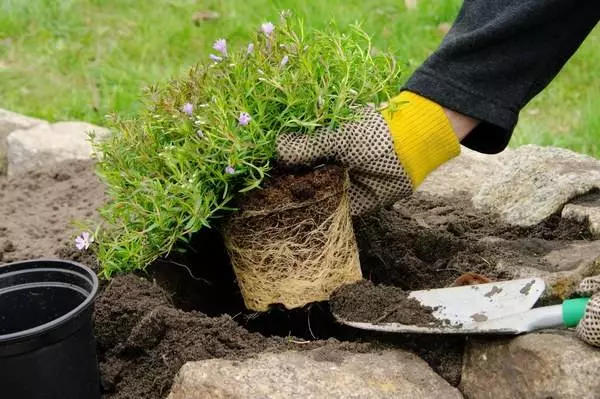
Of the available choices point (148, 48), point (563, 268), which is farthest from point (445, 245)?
point (148, 48)

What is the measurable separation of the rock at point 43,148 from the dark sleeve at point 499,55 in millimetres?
2158

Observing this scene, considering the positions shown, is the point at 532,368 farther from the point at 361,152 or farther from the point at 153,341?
the point at 153,341

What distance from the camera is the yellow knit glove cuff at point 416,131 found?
7.95ft

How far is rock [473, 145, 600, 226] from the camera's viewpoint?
2957mm

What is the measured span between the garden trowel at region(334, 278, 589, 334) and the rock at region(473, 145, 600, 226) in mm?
702

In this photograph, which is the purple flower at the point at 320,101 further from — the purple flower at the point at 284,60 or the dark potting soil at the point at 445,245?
the dark potting soil at the point at 445,245

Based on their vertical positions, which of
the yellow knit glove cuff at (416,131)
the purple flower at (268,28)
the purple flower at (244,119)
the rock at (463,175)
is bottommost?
the rock at (463,175)

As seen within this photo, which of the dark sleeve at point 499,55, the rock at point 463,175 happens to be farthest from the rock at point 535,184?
the dark sleeve at point 499,55

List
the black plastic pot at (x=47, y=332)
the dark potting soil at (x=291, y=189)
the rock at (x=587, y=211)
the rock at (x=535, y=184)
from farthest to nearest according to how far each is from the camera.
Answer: the rock at (x=535, y=184) < the rock at (x=587, y=211) < the dark potting soil at (x=291, y=189) < the black plastic pot at (x=47, y=332)

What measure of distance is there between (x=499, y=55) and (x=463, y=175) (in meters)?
1.26

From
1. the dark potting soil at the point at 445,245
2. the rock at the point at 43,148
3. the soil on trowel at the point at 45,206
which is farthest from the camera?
the rock at the point at 43,148

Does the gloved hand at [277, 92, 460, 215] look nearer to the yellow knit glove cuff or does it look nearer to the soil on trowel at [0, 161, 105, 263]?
the yellow knit glove cuff

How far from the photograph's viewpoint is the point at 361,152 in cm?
239

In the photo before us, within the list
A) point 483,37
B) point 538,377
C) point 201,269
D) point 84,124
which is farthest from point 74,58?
point 538,377
